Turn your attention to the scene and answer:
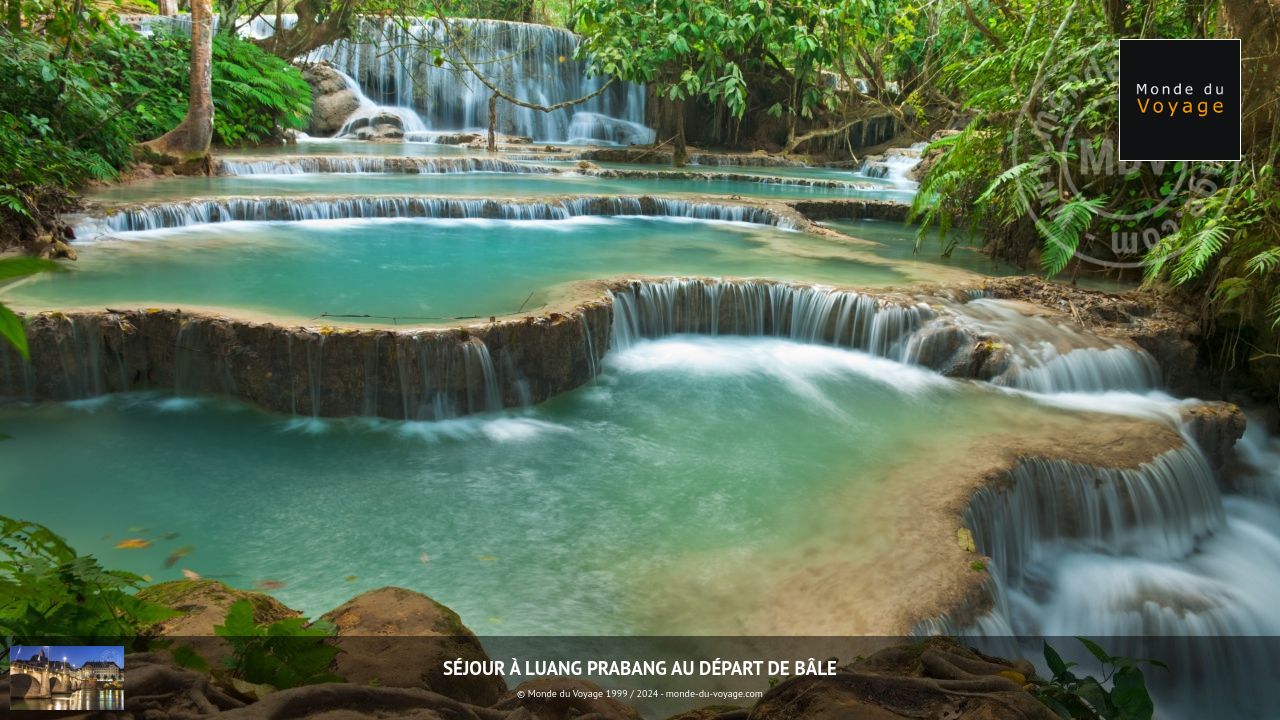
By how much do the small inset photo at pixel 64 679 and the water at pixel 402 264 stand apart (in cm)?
461

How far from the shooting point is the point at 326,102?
2073cm

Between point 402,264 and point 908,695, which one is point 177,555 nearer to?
point 908,695

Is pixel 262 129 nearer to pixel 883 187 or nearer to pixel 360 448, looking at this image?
pixel 883 187

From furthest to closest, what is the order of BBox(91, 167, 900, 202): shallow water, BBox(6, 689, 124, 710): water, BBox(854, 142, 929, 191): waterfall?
BBox(854, 142, 929, 191): waterfall < BBox(91, 167, 900, 202): shallow water < BBox(6, 689, 124, 710): water

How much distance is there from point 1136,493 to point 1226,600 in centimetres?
69

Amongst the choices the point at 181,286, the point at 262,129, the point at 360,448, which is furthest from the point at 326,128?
the point at 360,448

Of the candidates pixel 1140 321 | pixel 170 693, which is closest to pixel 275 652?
pixel 170 693

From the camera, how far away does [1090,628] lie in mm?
4422

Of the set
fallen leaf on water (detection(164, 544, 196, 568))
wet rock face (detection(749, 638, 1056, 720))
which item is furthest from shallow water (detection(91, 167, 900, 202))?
wet rock face (detection(749, 638, 1056, 720))

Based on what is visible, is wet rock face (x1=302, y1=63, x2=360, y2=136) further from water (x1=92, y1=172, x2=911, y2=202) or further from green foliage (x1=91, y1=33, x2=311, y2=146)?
water (x1=92, y1=172, x2=911, y2=202)

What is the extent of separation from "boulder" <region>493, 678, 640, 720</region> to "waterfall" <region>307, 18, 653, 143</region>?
829 inches

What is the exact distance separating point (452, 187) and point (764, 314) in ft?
22.2

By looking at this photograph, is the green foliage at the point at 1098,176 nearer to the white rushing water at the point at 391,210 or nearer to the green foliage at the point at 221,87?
the white rushing water at the point at 391,210

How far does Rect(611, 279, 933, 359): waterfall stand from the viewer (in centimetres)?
715
